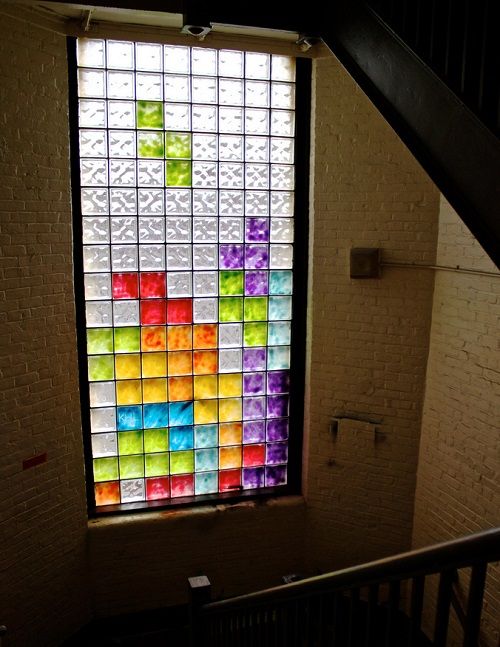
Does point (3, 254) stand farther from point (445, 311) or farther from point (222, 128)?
point (445, 311)

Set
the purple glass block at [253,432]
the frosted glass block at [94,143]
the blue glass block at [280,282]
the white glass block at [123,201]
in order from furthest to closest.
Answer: the purple glass block at [253,432]
the blue glass block at [280,282]
the white glass block at [123,201]
the frosted glass block at [94,143]

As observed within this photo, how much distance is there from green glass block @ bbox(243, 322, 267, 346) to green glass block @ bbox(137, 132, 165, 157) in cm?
154

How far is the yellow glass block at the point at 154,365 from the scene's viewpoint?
4754mm

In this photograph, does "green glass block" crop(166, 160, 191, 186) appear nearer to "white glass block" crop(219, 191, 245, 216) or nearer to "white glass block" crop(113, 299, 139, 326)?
"white glass block" crop(219, 191, 245, 216)

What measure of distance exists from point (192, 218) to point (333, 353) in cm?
158

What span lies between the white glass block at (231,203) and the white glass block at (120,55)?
3.76ft

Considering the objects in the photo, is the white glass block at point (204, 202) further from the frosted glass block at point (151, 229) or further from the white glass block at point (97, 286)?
the white glass block at point (97, 286)

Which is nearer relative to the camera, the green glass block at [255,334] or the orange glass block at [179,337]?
the orange glass block at [179,337]

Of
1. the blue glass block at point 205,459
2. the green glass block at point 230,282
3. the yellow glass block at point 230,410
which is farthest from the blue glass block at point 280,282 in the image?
the blue glass block at point 205,459

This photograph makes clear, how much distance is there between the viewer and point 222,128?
457cm

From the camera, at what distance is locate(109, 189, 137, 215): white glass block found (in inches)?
175

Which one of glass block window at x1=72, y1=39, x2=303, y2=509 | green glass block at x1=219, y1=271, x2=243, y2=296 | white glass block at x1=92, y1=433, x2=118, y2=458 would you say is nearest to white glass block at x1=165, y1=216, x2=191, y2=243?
glass block window at x1=72, y1=39, x2=303, y2=509

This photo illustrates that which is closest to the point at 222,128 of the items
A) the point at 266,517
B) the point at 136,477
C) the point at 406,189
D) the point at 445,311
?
the point at 406,189

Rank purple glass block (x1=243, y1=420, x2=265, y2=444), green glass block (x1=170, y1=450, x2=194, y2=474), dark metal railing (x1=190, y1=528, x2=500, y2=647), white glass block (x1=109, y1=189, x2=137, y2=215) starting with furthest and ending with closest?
purple glass block (x1=243, y1=420, x2=265, y2=444) → green glass block (x1=170, y1=450, x2=194, y2=474) → white glass block (x1=109, y1=189, x2=137, y2=215) → dark metal railing (x1=190, y1=528, x2=500, y2=647)
